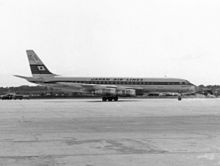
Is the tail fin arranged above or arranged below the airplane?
above

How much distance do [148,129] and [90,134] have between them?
2273 millimetres

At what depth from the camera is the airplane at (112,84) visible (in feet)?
161

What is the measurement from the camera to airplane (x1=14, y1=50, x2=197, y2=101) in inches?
1927

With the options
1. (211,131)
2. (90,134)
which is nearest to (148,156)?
(90,134)

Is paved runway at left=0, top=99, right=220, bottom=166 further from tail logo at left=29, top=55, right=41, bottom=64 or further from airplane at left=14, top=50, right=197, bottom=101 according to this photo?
tail logo at left=29, top=55, right=41, bottom=64

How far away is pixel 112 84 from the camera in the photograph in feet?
169

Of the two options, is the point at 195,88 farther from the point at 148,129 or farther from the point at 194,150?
the point at 194,150

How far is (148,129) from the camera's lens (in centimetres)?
1280

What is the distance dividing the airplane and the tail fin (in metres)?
0.29

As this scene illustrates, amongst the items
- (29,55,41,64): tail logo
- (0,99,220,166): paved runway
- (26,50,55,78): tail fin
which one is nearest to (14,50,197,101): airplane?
(26,50,55,78): tail fin

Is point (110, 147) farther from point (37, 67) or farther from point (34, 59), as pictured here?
point (34, 59)

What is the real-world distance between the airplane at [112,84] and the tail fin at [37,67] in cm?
29

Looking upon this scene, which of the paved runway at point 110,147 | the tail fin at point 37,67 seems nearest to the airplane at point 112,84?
the tail fin at point 37,67

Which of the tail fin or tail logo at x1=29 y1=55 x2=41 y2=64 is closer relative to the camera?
the tail fin
